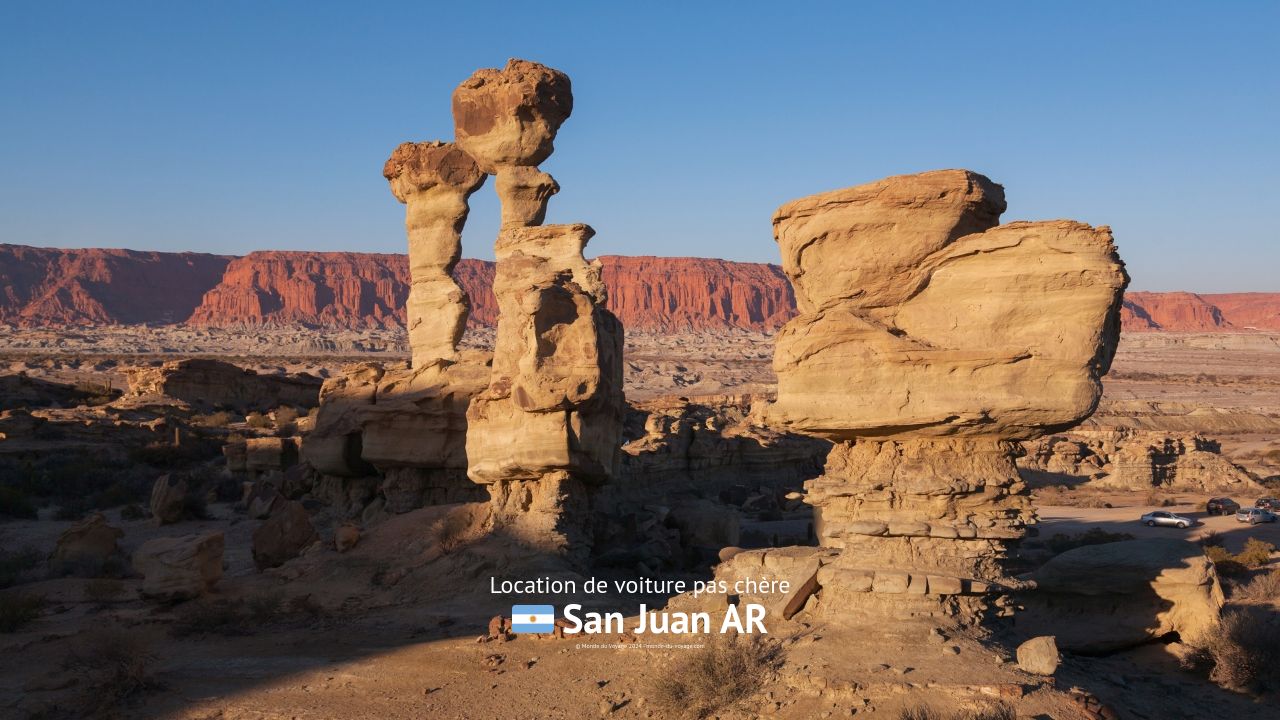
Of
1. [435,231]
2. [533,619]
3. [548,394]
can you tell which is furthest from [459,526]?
[435,231]

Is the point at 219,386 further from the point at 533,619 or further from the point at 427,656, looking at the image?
the point at 427,656

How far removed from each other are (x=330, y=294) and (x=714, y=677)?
471 feet

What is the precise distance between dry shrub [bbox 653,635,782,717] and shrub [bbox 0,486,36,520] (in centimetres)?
1729

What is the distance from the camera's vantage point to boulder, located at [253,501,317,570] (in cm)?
1396

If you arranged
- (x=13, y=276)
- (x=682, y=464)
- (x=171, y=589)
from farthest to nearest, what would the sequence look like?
1. (x=13, y=276)
2. (x=682, y=464)
3. (x=171, y=589)

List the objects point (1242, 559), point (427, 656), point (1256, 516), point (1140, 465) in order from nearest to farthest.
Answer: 1. point (427, 656)
2. point (1242, 559)
3. point (1256, 516)
4. point (1140, 465)

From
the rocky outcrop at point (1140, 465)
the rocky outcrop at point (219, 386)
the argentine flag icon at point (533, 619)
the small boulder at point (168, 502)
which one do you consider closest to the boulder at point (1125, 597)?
the argentine flag icon at point (533, 619)

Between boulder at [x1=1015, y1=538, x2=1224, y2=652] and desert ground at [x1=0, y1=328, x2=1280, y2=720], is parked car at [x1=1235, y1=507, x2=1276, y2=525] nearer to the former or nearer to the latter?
desert ground at [x1=0, y1=328, x2=1280, y2=720]

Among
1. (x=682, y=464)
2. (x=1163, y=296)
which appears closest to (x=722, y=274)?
(x=1163, y=296)

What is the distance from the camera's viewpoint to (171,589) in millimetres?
11594

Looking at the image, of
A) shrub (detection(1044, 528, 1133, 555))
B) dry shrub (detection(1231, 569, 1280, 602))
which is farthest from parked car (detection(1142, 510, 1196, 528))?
dry shrub (detection(1231, 569, 1280, 602))

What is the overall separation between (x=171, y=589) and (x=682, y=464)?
15.5 m

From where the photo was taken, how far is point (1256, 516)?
22.0m

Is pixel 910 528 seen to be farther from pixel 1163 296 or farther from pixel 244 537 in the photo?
pixel 1163 296
